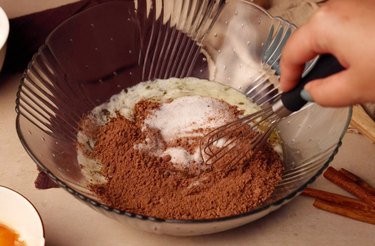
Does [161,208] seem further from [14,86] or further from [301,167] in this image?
[14,86]

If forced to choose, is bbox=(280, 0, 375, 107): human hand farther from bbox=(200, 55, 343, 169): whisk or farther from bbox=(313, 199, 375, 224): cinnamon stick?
bbox=(313, 199, 375, 224): cinnamon stick

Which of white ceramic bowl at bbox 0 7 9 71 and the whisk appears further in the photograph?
white ceramic bowl at bbox 0 7 9 71

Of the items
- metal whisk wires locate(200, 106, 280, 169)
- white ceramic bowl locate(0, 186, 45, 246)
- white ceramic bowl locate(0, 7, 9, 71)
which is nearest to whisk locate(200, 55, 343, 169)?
metal whisk wires locate(200, 106, 280, 169)

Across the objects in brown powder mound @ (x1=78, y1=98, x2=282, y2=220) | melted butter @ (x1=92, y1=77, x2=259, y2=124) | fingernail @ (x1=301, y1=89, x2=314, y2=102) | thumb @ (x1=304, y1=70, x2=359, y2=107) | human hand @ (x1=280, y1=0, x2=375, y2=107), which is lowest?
brown powder mound @ (x1=78, y1=98, x2=282, y2=220)

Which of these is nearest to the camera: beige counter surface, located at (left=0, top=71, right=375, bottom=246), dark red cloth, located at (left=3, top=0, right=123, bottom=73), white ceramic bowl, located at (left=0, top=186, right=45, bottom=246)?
white ceramic bowl, located at (left=0, top=186, right=45, bottom=246)

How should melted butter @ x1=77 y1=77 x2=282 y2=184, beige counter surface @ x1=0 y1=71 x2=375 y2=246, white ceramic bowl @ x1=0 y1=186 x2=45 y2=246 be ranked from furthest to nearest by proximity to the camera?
1. melted butter @ x1=77 y1=77 x2=282 y2=184
2. beige counter surface @ x1=0 y1=71 x2=375 y2=246
3. white ceramic bowl @ x1=0 y1=186 x2=45 y2=246

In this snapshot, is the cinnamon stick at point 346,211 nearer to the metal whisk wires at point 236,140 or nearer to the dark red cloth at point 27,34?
the metal whisk wires at point 236,140

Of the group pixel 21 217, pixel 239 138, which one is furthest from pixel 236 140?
pixel 21 217

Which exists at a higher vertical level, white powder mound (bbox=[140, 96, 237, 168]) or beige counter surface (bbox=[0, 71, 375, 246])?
white powder mound (bbox=[140, 96, 237, 168])
